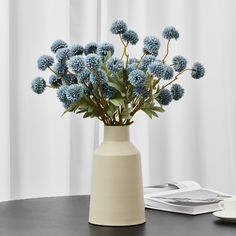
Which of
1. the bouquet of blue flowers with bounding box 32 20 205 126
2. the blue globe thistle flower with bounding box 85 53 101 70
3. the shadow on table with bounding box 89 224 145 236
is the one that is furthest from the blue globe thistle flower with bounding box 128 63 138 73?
the shadow on table with bounding box 89 224 145 236

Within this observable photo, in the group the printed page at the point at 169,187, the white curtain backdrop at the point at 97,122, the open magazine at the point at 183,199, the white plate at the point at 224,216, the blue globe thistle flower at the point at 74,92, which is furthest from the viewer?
the white curtain backdrop at the point at 97,122

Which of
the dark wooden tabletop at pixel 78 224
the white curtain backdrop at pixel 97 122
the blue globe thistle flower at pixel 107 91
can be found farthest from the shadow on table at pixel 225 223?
the white curtain backdrop at pixel 97 122

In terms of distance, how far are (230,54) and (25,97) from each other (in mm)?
1090

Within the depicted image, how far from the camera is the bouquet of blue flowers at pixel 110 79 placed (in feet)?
4.71

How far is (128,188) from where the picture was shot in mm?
1488

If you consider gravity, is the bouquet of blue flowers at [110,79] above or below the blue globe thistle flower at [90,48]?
below

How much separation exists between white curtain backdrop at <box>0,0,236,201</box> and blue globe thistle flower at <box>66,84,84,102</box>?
1.21m

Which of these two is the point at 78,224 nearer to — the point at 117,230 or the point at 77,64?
the point at 117,230

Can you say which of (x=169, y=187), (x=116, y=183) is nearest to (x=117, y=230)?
(x=116, y=183)

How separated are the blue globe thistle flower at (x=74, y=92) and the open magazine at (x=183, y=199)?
1.49 feet

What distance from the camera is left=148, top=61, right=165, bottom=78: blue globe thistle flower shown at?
1433 mm

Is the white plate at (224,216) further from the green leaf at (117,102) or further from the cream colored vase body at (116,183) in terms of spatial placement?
the green leaf at (117,102)

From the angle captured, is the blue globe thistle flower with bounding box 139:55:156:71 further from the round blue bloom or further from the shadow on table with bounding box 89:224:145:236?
the shadow on table with bounding box 89:224:145:236

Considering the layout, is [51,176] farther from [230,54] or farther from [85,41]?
[230,54]
